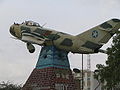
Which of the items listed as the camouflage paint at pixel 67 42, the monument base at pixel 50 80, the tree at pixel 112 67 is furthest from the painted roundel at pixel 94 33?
the monument base at pixel 50 80

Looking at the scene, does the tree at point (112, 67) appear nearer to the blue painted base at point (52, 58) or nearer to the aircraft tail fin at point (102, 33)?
the aircraft tail fin at point (102, 33)

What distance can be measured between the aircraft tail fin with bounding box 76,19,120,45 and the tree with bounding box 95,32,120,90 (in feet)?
2.41

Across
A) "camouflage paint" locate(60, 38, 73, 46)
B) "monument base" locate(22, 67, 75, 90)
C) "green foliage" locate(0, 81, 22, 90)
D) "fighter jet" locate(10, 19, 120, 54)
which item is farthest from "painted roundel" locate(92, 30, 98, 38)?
"green foliage" locate(0, 81, 22, 90)

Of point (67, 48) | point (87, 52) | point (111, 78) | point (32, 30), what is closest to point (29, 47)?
point (32, 30)

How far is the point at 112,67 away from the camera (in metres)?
30.7

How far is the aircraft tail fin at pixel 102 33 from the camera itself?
30.6 meters

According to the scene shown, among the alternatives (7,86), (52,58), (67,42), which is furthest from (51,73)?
(7,86)

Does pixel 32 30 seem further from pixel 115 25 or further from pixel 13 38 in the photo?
pixel 115 25

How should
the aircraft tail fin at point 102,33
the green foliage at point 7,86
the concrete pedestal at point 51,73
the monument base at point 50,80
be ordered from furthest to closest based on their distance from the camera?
the green foliage at point 7,86, the concrete pedestal at point 51,73, the monument base at point 50,80, the aircraft tail fin at point 102,33

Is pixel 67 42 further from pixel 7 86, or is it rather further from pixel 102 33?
pixel 7 86

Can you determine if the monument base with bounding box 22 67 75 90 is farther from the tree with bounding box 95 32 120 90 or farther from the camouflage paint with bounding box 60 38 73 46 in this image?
the tree with bounding box 95 32 120 90

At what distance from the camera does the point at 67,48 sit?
3094cm

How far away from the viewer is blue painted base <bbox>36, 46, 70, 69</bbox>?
32.0 metres

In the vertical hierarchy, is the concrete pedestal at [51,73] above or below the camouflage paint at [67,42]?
below
